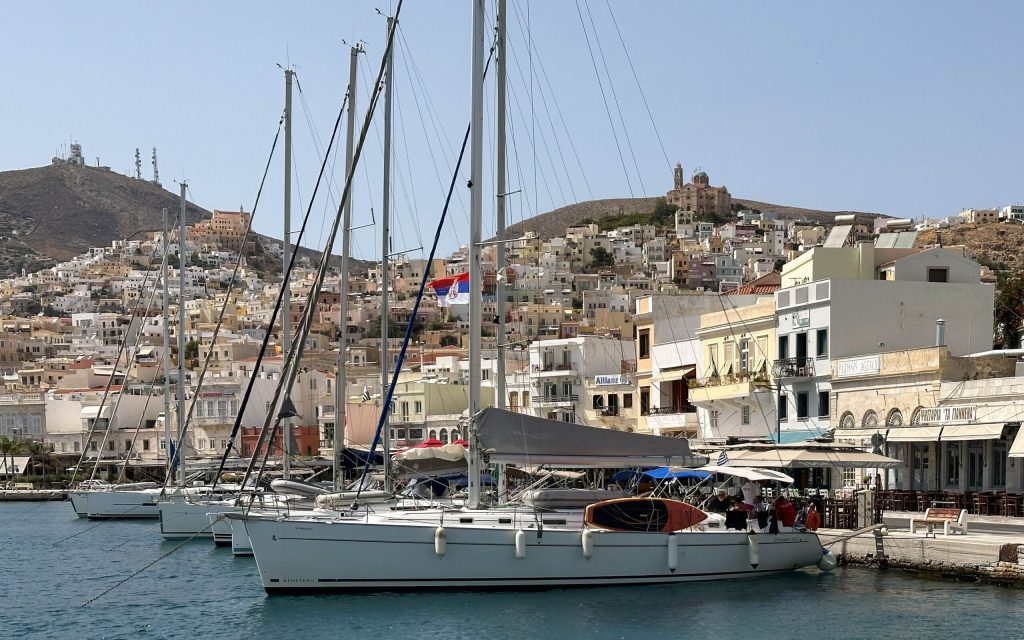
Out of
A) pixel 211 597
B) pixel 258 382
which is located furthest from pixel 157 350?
pixel 211 597

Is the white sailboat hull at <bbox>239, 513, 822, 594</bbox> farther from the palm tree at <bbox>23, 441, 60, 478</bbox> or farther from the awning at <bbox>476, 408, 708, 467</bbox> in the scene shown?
the palm tree at <bbox>23, 441, 60, 478</bbox>

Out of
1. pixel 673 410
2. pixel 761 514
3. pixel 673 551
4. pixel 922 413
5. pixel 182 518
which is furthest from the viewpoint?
pixel 673 410

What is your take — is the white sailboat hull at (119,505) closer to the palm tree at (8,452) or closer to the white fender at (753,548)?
the white fender at (753,548)

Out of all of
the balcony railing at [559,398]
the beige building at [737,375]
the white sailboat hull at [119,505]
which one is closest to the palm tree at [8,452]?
the white sailboat hull at [119,505]

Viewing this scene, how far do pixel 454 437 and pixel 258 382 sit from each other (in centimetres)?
2620

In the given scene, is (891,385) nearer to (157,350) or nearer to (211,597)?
(211,597)

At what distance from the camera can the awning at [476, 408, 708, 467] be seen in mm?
28953

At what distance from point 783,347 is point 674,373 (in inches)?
379

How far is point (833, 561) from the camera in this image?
103ft

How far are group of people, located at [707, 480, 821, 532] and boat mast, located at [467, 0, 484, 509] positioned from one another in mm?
5603

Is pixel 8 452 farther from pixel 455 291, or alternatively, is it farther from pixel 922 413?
pixel 922 413

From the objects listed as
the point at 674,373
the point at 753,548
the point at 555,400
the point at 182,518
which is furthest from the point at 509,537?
the point at 555,400

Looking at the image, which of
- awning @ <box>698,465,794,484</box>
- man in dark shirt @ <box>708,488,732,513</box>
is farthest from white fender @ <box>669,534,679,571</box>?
awning @ <box>698,465,794,484</box>

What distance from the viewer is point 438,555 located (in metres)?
28.1
